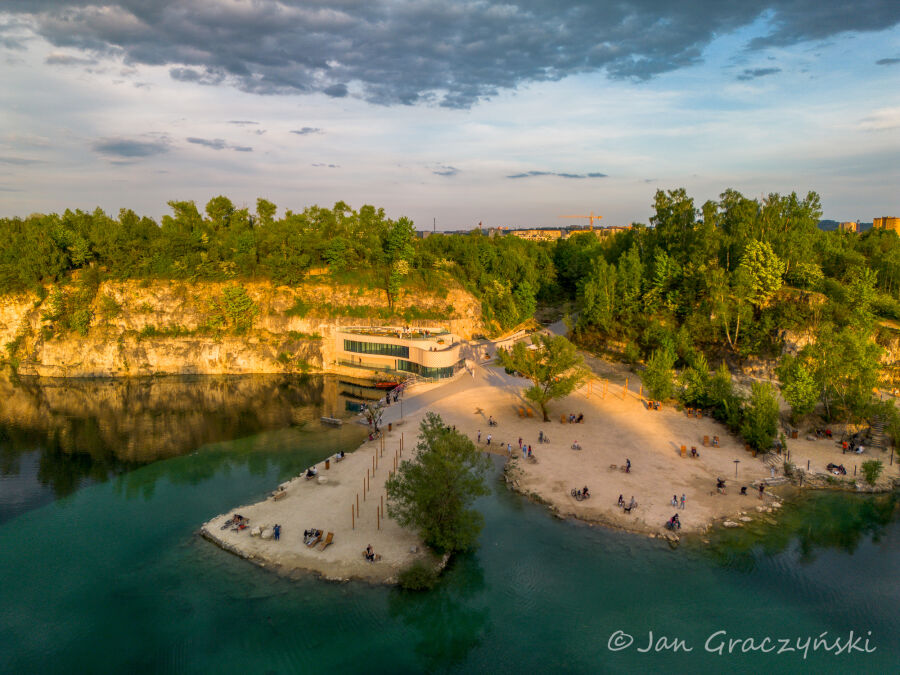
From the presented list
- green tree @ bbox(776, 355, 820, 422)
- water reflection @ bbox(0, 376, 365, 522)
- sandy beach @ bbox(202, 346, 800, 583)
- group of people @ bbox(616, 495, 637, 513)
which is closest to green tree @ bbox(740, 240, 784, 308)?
green tree @ bbox(776, 355, 820, 422)

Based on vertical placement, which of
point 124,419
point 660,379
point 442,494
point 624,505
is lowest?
point 124,419

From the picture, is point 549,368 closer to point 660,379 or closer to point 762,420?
point 660,379

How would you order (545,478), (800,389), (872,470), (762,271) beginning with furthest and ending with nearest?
(762,271), (800,389), (545,478), (872,470)

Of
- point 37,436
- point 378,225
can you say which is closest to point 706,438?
point 37,436

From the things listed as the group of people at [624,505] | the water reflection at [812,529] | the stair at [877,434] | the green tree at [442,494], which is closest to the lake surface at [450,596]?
the water reflection at [812,529]

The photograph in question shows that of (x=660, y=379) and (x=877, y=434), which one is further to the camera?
(x=660, y=379)

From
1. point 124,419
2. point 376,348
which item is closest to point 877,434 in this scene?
point 376,348
